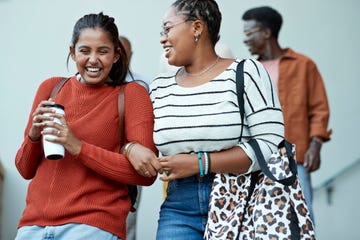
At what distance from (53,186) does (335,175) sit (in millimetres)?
4222

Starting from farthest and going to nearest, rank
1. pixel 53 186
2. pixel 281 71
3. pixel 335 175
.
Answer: pixel 335 175 < pixel 281 71 < pixel 53 186

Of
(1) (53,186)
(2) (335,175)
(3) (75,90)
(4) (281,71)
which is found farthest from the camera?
(2) (335,175)

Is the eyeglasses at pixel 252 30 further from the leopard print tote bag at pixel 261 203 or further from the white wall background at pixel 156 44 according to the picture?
the leopard print tote bag at pixel 261 203

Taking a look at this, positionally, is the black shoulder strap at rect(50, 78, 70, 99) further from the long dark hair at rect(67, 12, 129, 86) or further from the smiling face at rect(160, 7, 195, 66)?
the smiling face at rect(160, 7, 195, 66)

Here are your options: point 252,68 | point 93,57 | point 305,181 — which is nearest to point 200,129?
point 252,68

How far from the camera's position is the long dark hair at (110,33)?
3.33 metres

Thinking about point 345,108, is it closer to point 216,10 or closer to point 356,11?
point 356,11

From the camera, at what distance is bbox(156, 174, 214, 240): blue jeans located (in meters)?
3.19

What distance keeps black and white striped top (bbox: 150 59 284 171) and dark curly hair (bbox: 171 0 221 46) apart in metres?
0.28

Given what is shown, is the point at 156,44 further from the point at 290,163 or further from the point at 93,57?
the point at 290,163

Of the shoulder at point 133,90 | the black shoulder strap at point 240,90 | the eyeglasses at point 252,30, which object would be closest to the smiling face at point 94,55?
the shoulder at point 133,90

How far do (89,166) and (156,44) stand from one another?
156 inches

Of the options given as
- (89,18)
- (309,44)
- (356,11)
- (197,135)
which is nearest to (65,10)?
(309,44)

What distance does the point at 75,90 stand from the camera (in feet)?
10.9
